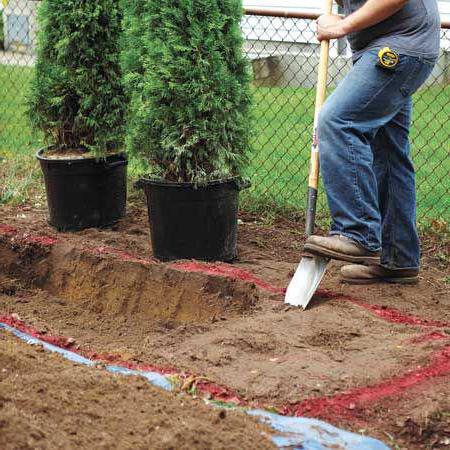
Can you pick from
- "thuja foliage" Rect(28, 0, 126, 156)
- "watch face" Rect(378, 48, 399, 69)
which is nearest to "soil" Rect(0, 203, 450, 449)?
"thuja foliage" Rect(28, 0, 126, 156)

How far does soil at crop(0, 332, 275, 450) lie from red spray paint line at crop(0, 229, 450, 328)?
1540mm

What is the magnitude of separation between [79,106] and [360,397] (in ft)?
12.1

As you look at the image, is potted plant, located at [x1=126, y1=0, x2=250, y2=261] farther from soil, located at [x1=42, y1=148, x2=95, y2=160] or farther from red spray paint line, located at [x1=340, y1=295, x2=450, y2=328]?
red spray paint line, located at [x1=340, y1=295, x2=450, y2=328]

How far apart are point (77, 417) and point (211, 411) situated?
49 centimetres

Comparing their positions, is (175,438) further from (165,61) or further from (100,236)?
(100,236)

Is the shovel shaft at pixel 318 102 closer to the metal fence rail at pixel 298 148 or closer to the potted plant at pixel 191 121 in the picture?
the potted plant at pixel 191 121

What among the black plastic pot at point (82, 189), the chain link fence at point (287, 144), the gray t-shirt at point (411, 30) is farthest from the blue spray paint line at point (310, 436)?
the black plastic pot at point (82, 189)

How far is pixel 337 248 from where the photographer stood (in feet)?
14.7

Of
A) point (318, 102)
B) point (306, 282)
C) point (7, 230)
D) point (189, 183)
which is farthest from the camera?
point (7, 230)

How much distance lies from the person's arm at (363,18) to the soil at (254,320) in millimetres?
1470

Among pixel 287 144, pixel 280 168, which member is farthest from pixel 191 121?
pixel 287 144

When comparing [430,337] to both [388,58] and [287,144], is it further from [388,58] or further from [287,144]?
[287,144]

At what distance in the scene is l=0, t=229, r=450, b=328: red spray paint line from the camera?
4.43 metres

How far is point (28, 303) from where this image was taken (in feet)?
16.9
